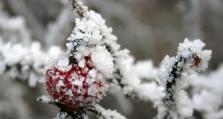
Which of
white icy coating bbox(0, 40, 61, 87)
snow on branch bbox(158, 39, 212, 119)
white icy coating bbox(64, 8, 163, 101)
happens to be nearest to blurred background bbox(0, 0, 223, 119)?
white icy coating bbox(0, 40, 61, 87)

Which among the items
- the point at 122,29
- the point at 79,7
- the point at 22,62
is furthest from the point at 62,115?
the point at 122,29

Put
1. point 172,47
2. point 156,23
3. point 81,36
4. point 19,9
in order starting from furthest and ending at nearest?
point 156,23
point 172,47
point 19,9
point 81,36

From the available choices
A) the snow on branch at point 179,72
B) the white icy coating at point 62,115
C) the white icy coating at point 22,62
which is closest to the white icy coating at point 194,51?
the snow on branch at point 179,72

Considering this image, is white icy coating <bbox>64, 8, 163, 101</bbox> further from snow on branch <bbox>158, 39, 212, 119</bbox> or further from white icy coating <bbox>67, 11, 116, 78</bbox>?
snow on branch <bbox>158, 39, 212, 119</bbox>

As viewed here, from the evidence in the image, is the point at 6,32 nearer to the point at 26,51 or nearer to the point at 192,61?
the point at 26,51

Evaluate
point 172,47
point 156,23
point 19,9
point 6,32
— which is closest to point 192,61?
point 6,32

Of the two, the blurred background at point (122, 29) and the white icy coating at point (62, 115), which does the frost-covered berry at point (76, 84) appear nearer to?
the white icy coating at point (62, 115)
